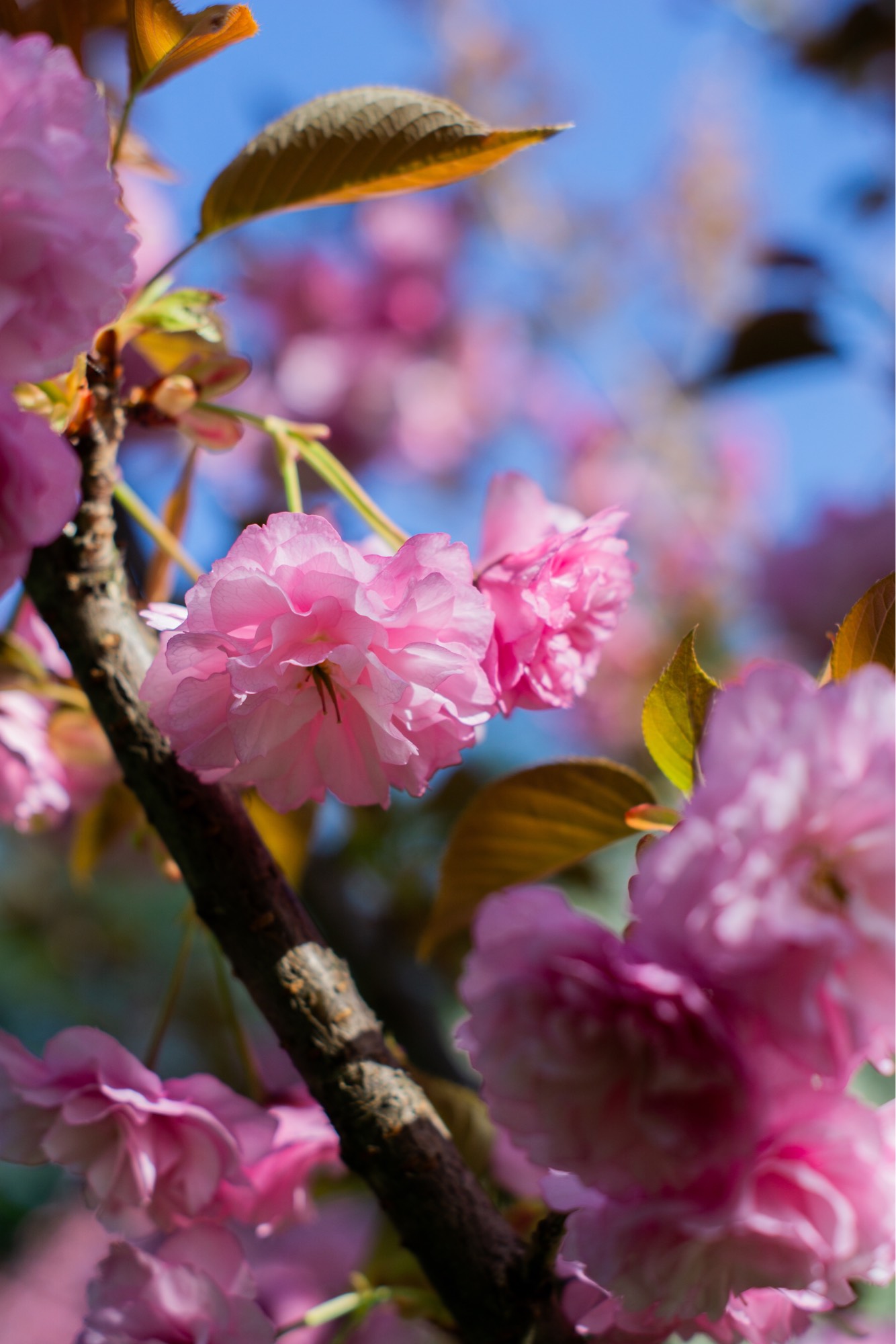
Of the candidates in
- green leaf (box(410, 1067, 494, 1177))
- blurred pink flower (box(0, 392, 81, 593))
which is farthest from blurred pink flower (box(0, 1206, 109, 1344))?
blurred pink flower (box(0, 392, 81, 593))

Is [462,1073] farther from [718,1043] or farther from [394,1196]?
[718,1043]

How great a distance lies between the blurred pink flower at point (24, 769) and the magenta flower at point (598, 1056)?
45cm

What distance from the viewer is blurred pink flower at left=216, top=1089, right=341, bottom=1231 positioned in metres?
0.56

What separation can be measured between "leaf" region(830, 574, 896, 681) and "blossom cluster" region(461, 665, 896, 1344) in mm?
110

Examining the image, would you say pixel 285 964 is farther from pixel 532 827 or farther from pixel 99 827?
pixel 99 827

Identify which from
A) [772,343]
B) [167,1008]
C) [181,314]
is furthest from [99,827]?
[772,343]

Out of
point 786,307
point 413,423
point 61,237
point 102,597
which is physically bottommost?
point 413,423

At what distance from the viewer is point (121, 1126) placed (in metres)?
0.53

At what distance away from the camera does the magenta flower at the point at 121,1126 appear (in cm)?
52

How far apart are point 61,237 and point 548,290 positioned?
245cm

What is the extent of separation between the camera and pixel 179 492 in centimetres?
68

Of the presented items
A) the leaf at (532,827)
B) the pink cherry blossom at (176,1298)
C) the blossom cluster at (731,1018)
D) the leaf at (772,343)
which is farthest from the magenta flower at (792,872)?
the leaf at (772,343)

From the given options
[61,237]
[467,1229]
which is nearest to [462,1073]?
[467,1229]

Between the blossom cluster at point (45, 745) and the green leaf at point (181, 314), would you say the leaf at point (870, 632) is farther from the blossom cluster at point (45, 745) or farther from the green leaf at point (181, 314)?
the blossom cluster at point (45, 745)
